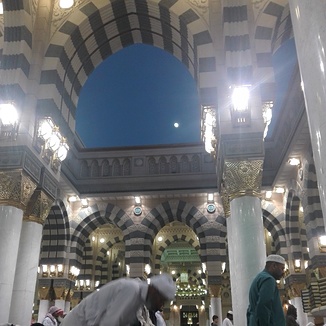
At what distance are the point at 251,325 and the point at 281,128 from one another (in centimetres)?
1073

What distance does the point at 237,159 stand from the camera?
8125 mm

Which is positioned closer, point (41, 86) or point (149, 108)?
point (41, 86)

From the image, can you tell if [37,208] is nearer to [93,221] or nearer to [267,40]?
[267,40]

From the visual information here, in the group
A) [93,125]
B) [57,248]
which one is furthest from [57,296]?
[93,125]

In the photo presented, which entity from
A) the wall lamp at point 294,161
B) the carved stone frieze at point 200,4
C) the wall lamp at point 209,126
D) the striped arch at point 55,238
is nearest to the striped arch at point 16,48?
the carved stone frieze at point 200,4

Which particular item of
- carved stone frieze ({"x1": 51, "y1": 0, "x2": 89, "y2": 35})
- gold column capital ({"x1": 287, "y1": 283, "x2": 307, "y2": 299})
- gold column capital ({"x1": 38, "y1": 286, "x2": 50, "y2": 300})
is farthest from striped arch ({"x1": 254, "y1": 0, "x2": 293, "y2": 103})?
gold column capital ({"x1": 38, "y1": 286, "x2": 50, "y2": 300})

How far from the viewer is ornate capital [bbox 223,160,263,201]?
26.2 feet

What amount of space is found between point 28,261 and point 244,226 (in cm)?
483

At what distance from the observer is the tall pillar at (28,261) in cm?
866

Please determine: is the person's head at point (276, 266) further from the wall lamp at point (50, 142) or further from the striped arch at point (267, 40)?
the wall lamp at point (50, 142)

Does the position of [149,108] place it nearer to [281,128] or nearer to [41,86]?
[281,128]

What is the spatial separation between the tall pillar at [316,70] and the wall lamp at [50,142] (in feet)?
23.4

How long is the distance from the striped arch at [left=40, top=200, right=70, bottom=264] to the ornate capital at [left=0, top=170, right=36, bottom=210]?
6506mm

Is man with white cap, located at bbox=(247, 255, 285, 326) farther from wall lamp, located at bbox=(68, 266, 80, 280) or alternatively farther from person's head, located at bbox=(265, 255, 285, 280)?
wall lamp, located at bbox=(68, 266, 80, 280)
